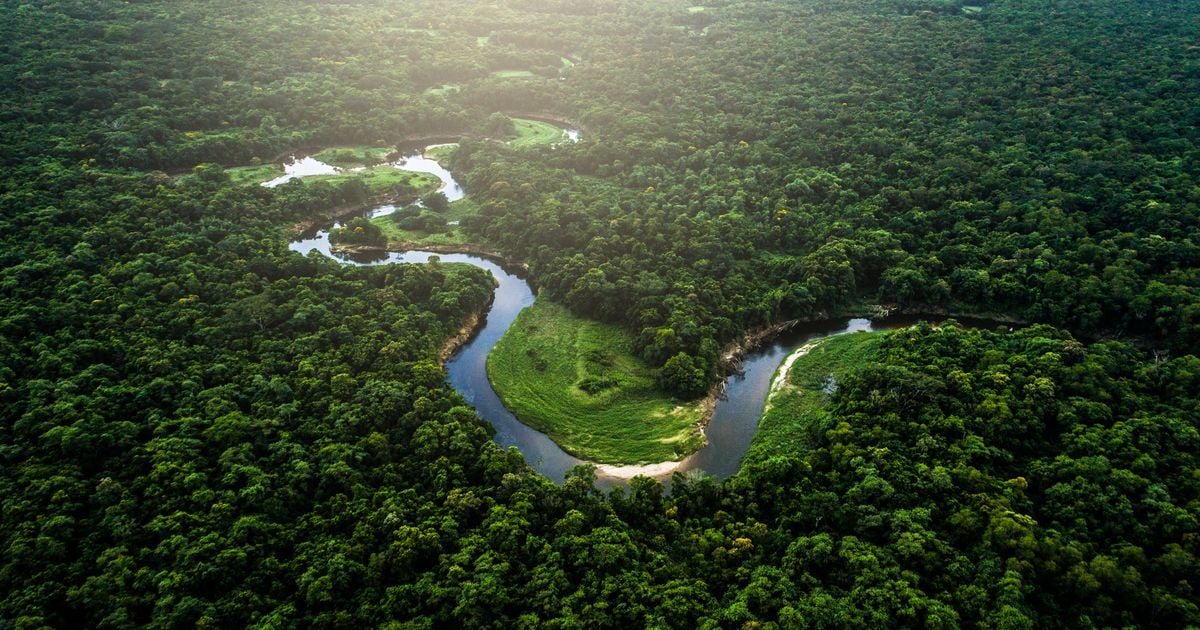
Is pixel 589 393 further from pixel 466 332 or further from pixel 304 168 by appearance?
pixel 304 168

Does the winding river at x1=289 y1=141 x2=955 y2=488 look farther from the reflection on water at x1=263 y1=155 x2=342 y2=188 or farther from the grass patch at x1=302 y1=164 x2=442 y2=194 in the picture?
the reflection on water at x1=263 y1=155 x2=342 y2=188

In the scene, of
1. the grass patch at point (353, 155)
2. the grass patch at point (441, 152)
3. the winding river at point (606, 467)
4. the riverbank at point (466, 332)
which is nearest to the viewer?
the winding river at point (606, 467)

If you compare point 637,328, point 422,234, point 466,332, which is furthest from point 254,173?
point 637,328

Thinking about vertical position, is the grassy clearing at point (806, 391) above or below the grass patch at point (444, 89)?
below

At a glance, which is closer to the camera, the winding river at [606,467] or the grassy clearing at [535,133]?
the winding river at [606,467]

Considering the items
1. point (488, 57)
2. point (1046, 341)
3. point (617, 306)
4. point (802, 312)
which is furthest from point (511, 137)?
point (1046, 341)

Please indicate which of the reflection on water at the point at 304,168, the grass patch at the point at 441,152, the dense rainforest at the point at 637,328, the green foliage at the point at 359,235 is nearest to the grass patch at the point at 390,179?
the reflection on water at the point at 304,168

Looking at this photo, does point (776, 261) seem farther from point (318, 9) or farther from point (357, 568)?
point (318, 9)

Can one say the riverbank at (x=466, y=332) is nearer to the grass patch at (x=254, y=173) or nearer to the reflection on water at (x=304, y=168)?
the grass patch at (x=254, y=173)
